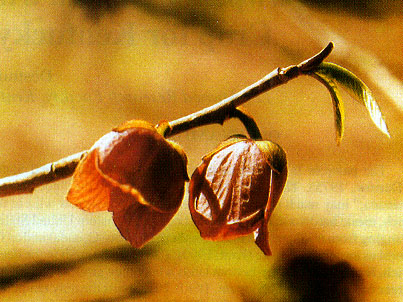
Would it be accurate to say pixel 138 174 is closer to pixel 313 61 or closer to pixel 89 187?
pixel 89 187

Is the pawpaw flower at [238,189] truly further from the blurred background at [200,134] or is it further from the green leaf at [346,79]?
the blurred background at [200,134]

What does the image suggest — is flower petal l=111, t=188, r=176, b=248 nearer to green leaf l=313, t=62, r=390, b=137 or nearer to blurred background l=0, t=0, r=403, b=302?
green leaf l=313, t=62, r=390, b=137

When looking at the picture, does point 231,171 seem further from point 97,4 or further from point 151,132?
point 97,4

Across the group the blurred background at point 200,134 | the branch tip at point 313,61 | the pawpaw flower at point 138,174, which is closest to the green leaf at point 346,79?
the branch tip at point 313,61

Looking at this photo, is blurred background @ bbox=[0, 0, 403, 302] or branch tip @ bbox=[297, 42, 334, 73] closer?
branch tip @ bbox=[297, 42, 334, 73]

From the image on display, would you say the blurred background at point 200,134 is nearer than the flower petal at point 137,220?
No

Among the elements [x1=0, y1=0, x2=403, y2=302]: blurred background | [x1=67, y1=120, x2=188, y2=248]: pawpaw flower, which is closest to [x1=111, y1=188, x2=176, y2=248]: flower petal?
[x1=67, y1=120, x2=188, y2=248]: pawpaw flower
